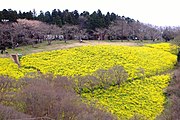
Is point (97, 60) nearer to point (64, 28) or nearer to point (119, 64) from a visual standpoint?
point (119, 64)

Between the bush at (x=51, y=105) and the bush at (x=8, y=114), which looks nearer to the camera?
the bush at (x=8, y=114)

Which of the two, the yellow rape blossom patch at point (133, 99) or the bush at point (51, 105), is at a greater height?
the bush at point (51, 105)

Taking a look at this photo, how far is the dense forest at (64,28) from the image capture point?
1772 inches

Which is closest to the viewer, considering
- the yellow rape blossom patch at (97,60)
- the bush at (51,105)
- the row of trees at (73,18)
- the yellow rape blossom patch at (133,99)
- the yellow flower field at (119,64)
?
the bush at (51,105)

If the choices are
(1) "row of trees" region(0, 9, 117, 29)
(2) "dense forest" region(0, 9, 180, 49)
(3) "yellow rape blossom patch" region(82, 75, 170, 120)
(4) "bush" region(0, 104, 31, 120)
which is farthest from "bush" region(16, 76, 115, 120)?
(1) "row of trees" region(0, 9, 117, 29)

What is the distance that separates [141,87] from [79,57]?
981 cm

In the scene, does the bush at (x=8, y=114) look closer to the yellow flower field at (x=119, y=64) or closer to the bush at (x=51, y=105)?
the bush at (x=51, y=105)

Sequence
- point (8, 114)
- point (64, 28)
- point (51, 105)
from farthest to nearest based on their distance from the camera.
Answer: point (64, 28), point (51, 105), point (8, 114)

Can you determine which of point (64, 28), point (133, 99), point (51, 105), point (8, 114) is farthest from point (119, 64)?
point (8, 114)

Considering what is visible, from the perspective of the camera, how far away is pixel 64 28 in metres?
54.6

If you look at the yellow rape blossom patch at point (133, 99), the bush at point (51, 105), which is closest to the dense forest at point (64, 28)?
the yellow rape blossom patch at point (133, 99)

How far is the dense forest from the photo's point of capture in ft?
148

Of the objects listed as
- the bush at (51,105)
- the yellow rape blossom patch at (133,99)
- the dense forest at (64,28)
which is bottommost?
the yellow rape blossom patch at (133,99)

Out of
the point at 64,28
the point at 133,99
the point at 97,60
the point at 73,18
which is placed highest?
the point at 73,18
